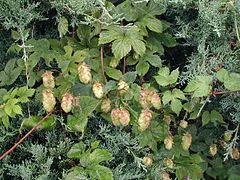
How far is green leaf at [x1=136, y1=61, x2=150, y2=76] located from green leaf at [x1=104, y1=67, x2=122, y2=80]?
0.09m

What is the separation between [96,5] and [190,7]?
1.20 feet

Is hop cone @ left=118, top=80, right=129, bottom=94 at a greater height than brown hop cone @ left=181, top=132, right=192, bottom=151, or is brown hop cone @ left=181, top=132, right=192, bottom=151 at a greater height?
hop cone @ left=118, top=80, right=129, bottom=94

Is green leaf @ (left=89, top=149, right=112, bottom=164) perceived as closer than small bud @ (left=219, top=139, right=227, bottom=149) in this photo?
Yes

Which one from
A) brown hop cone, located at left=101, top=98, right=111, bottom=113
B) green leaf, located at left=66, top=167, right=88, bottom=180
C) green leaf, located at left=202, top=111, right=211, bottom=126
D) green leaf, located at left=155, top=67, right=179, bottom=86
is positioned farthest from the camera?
green leaf, located at left=202, top=111, right=211, bottom=126

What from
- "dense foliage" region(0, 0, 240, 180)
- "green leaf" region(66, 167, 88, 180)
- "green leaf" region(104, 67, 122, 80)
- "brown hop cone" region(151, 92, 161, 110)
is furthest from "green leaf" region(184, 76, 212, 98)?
"green leaf" region(66, 167, 88, 180)

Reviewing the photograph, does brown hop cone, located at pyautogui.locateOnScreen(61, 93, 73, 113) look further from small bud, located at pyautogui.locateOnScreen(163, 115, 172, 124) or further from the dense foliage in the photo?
small bud, located at pyautogui.locateOnScreen(163, 115, 172, 124)

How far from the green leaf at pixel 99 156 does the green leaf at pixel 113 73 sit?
303 millimetres

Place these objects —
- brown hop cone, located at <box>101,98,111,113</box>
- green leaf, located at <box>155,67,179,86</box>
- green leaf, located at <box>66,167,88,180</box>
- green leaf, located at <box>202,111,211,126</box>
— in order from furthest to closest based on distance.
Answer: green leaf, located at <box>202,111,211,126</box>, green leaf, located at <box>155,67,179,86</box>, brown hop cone, located at <box>101,98,111,113</box>, green leaf, located at <box>66,167,88,180</box>

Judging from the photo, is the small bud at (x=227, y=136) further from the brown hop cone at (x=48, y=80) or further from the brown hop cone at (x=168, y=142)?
the brown hop cone at (x=48, y=80)

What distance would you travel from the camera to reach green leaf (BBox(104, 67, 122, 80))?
1.79 m

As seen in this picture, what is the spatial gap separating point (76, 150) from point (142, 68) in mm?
425

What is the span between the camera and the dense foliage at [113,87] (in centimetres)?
166

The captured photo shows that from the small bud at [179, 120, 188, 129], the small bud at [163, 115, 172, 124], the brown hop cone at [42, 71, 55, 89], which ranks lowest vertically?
the small bud at [179, 120, 188, 129]

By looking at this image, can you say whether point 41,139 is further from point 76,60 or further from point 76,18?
point 76,18
